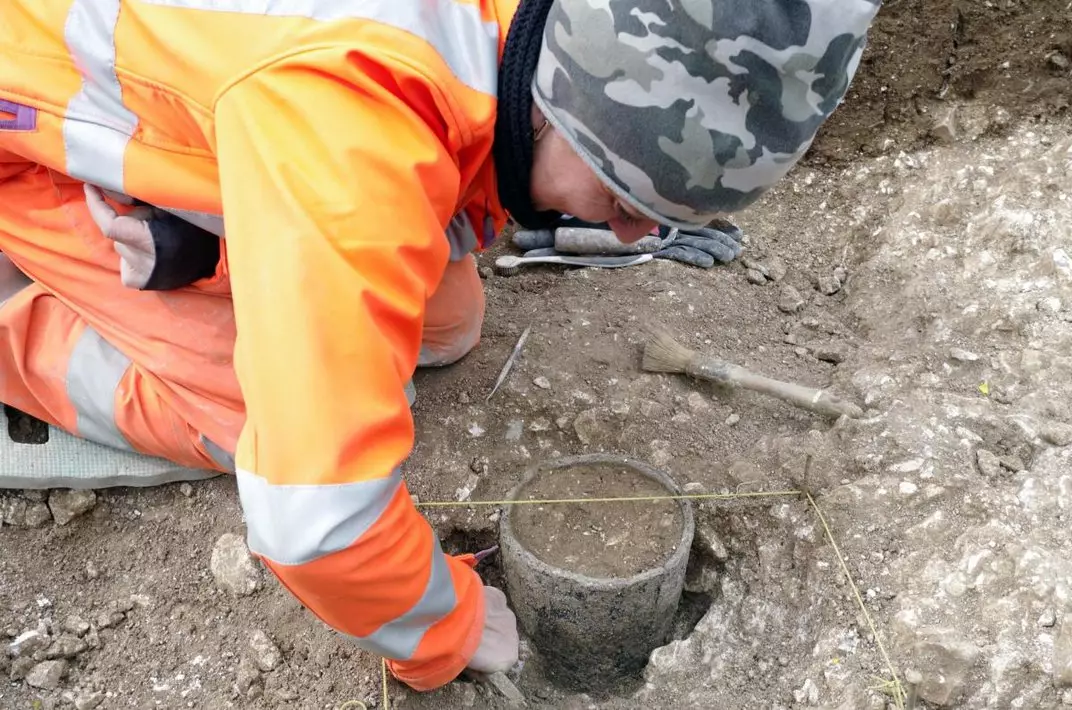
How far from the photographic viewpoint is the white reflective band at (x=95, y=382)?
1943mm

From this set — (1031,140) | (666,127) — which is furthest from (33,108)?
(1031,140)

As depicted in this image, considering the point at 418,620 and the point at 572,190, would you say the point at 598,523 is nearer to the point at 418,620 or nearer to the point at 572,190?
the point at 418,620

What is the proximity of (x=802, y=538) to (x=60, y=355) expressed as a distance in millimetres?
1601

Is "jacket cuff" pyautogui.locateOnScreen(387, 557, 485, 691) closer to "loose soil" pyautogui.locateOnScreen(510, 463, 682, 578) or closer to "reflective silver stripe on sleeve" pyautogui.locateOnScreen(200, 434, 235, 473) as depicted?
"loose soil" pyautogui.locateOnScreen(510, 463, 682, 578)

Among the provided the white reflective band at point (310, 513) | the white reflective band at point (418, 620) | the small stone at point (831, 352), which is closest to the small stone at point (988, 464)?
the small stone at point (831, 352)

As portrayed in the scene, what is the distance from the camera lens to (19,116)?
5.04ft

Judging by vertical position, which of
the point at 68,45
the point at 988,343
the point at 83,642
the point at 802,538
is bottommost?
the point at 83,642

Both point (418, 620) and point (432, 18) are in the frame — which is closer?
point (432, 18)

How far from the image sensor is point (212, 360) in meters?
1.94

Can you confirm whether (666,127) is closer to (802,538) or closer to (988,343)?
(802,538)

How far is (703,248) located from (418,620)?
1697 mm

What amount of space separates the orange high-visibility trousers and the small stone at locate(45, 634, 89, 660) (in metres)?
0.41

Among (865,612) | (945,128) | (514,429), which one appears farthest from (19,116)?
(945,128)

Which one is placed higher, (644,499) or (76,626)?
(644,499)
